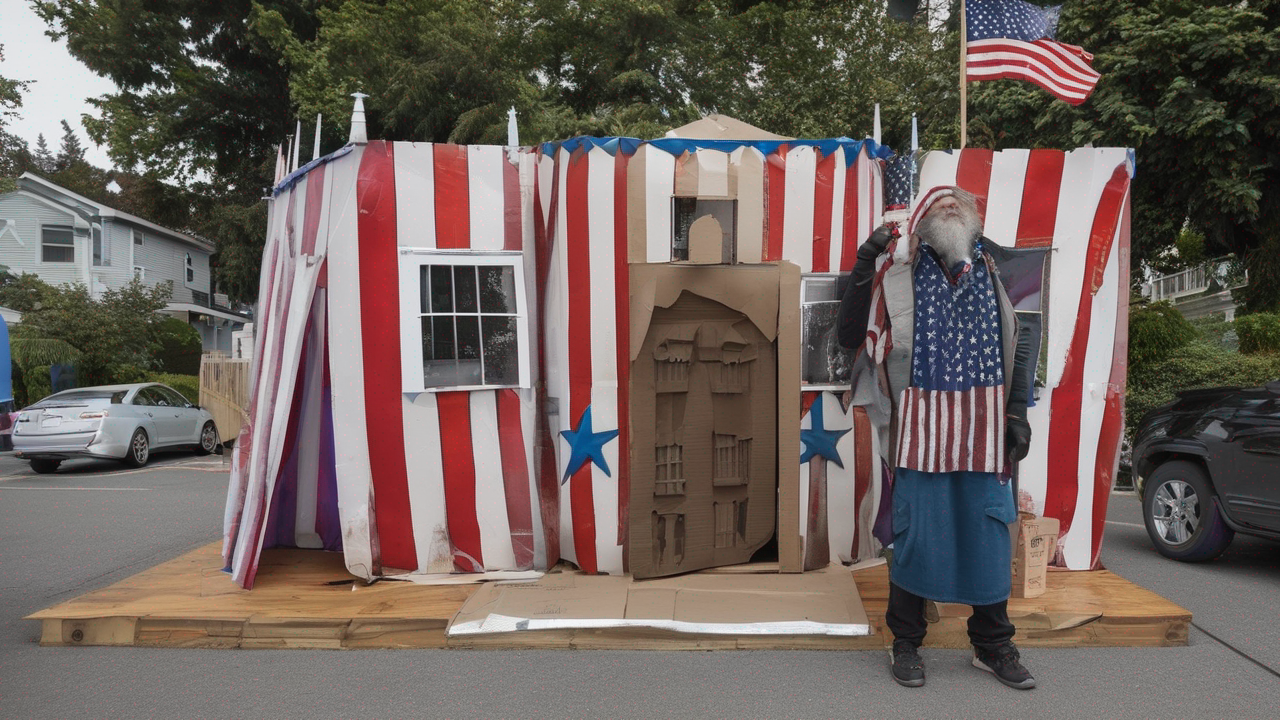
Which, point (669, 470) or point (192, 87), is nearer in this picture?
point (669, 470)

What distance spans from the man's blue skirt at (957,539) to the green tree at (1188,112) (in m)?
10.3

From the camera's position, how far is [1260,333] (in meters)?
12.0

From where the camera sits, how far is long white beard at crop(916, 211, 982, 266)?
401 centimetres

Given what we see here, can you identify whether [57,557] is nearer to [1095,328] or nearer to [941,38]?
[1095,328]

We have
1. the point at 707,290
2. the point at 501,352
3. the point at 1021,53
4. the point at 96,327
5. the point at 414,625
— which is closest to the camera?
the point at 414,625

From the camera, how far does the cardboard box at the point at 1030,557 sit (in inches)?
189

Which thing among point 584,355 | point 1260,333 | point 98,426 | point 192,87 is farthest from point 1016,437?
point 192,87

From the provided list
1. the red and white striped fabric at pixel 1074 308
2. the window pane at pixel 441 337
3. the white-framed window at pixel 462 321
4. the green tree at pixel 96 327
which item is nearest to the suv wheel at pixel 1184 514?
the red and white striped fabric at pixel 1074 308

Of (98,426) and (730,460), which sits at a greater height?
(730,460)

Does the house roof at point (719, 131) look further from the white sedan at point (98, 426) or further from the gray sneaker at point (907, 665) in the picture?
the white sedan at point (98, 426)

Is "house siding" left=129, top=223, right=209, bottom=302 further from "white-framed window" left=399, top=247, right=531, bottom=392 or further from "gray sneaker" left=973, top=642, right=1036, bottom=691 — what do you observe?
"gray sneaker" left=973, top=642, right=1036, bottom=691

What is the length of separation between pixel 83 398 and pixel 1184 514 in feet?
47.2


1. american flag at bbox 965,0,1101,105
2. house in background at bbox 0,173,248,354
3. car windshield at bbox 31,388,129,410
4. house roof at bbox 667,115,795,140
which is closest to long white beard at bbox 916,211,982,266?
house roof at bbox 667,115,795,140

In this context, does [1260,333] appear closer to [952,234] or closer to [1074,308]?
[1074,308]
